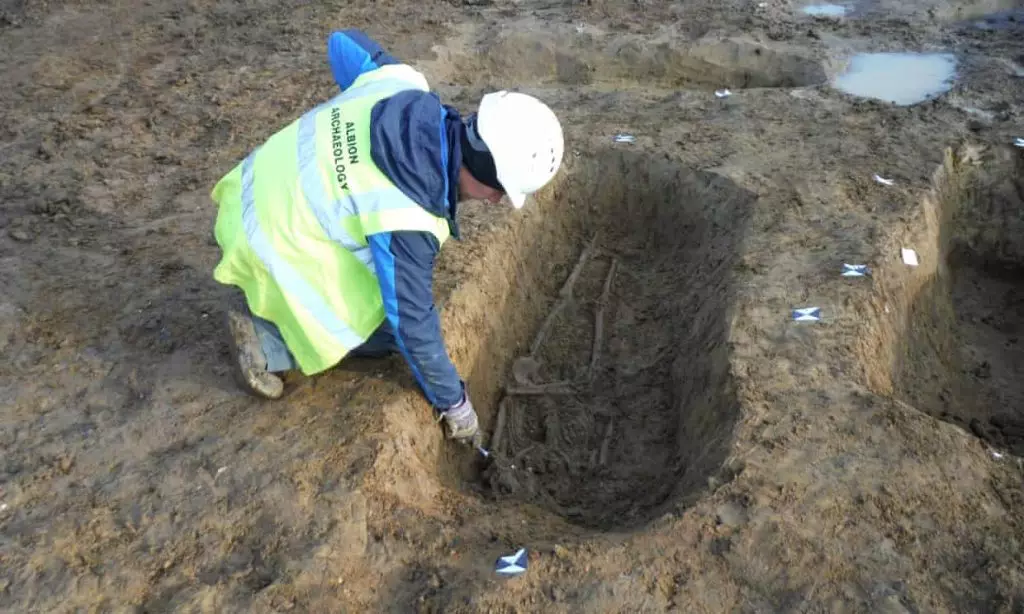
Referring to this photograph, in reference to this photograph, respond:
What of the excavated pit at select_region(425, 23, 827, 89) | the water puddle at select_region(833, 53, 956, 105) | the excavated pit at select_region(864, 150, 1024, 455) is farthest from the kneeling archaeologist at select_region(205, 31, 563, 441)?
the water puddle at select_region(833, 53, 956, 105)

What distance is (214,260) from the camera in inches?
179

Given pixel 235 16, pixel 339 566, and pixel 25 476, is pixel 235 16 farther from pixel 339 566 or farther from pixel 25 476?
pixel 339 566

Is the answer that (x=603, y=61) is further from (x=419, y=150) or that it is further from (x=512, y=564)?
(x=512, y=564)

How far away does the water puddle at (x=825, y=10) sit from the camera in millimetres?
8438

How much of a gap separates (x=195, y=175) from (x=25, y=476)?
282cm

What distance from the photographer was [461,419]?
3611 millimetres

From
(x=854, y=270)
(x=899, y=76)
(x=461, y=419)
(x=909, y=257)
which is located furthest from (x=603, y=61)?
(x=461, y=419)

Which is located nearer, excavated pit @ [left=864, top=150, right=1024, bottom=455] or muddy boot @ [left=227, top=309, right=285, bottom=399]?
muddy boot @ [left=227, top=309, right=285, bottom=399]

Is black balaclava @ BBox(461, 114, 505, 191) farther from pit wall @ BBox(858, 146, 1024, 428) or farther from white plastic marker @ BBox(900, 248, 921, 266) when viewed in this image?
white plastic marker @ BBox(900, 248, 921, 266)

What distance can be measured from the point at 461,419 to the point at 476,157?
49.6 inches

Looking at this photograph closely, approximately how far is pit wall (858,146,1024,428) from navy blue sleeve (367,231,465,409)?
2041 millimetres

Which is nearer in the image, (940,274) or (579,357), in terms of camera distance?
(579,357)

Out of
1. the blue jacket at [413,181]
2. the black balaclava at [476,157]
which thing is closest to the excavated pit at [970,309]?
the black balaclava at [476,157]

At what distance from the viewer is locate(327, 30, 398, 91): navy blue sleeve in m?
3.52
